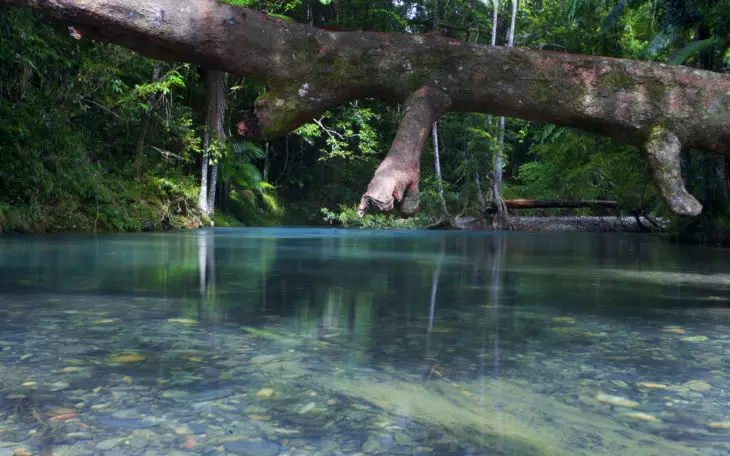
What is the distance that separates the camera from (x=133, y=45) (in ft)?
15.4

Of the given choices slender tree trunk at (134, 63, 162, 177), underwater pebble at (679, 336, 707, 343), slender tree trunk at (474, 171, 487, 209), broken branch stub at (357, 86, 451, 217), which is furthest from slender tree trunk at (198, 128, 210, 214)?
underwater pebble at (679, 336, 707, 343)

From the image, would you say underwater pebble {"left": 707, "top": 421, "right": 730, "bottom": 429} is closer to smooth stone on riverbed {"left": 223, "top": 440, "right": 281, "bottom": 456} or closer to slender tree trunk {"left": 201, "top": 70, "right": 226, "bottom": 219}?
smooth stone on riverbed {"left": 223, "top": 440, "right": 281, "bottom": 456}

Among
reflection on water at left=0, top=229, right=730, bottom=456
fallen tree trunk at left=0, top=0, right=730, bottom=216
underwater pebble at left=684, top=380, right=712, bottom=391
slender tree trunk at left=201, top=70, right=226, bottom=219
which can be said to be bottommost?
reflection on water at left=0, top=229, right=730, bottom=456

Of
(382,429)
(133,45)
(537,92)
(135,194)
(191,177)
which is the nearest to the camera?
(382,429)

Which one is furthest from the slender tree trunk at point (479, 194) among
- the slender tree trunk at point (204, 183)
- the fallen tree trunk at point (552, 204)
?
the slender tree trunk at point (204, 183)

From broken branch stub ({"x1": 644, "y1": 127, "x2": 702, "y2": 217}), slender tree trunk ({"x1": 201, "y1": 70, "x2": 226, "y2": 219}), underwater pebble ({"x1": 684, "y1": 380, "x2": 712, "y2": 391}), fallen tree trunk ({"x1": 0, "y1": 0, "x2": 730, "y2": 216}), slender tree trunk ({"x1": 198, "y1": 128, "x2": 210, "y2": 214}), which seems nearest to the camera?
underwater pebble ({"x1": 684, "y1": 380, "x2": 712, "y2": 391})

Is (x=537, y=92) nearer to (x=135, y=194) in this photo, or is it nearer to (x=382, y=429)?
(x=382, y=429)

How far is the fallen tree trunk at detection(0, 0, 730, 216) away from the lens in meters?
4.55

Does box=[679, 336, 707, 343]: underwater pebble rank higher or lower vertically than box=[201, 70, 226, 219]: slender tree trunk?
lower

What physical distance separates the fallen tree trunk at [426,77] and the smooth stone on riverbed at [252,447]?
2809 mm

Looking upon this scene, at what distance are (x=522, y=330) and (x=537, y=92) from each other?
2.38 meters

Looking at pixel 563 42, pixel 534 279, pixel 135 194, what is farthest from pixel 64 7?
pixel 563 42

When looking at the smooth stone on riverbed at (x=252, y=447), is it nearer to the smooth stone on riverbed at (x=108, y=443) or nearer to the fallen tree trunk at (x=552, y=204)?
the smooth stone on riverbed at (x=108, y=443)

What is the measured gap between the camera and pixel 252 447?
1785 millimetres
